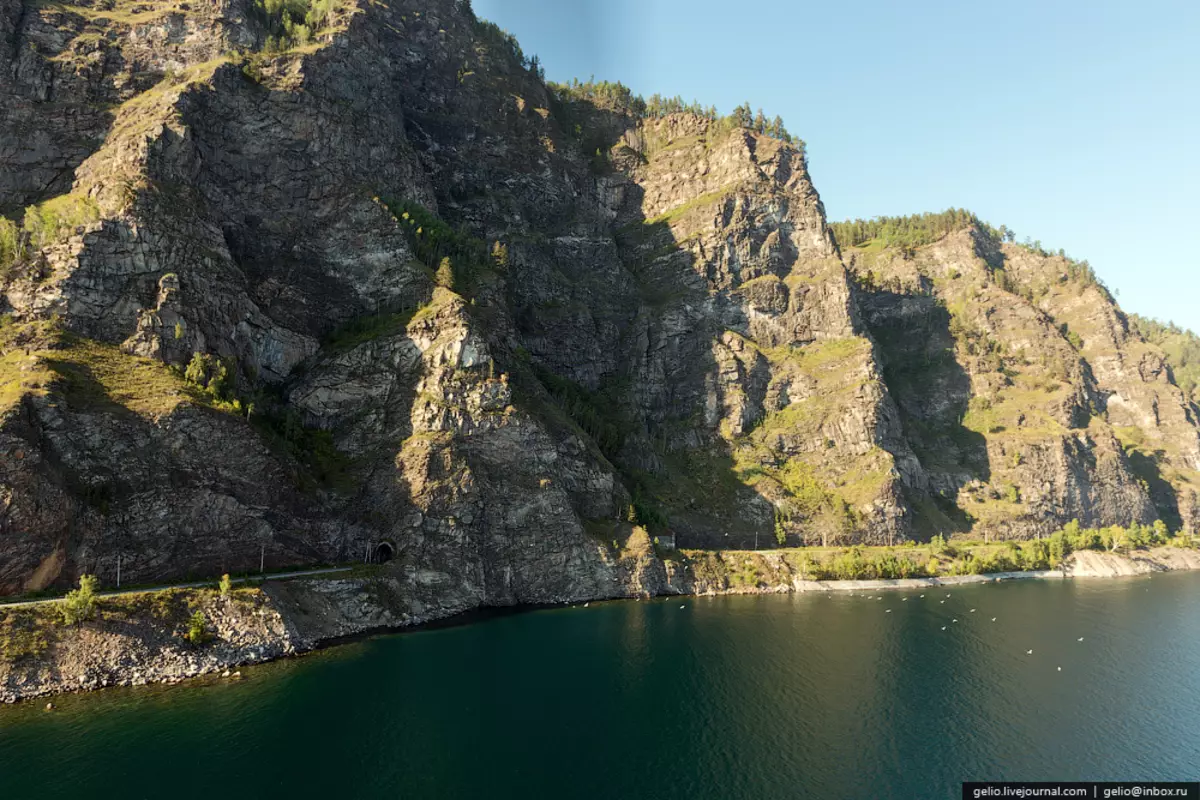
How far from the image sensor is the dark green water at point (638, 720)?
46125 mm

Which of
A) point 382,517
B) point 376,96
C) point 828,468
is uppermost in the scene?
point 376,96

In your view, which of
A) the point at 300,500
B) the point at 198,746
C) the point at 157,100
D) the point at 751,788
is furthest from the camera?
the point at 157,100

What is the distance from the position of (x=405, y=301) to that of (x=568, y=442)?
46964 millimetres

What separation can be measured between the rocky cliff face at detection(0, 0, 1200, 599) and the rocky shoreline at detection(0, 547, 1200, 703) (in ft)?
22.4

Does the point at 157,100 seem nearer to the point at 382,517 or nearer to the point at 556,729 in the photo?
the point at 382,517

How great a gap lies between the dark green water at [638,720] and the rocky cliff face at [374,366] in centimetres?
2637

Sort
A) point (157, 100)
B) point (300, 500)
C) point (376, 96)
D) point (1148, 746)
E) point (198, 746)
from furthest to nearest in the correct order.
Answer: point (376, 96), point (157, 100), point (300, 500), point (1148, 746), point (198, 746)

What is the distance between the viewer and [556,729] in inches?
2196

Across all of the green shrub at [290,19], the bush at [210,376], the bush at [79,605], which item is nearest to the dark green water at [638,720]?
the bush at [79,605]

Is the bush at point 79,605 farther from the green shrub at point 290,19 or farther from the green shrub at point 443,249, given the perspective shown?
the green shrub at point 290,19

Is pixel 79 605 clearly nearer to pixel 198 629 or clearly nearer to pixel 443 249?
pixel 198 629

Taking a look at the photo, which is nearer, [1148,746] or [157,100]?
[1148,746]

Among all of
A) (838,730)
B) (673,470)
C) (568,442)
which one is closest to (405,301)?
(568,442)

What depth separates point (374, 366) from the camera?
120438 millimetres
